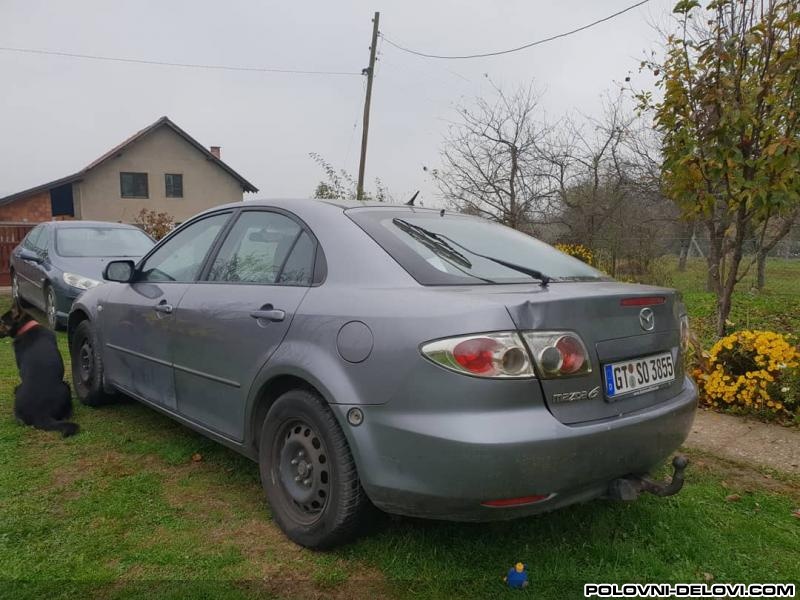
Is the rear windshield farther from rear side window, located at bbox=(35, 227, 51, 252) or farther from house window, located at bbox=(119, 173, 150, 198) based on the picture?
house window, located at bbox=(119, 173, 150, 198)

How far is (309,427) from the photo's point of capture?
254 cm

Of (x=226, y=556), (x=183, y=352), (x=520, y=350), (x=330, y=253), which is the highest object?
(x=330, y=253)

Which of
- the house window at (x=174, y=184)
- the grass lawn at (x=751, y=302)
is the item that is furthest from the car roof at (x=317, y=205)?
the house window at (x=174, y=184)

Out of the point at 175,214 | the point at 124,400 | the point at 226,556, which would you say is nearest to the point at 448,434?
the point at 226,556

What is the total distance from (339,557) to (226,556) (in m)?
0.49

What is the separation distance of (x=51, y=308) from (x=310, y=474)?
679cm

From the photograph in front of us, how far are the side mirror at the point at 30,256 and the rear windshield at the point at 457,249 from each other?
7.10 m

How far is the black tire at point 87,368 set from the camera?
4.35 metres

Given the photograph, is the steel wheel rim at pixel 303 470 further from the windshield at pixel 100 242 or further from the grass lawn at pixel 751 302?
the windshield at pixel 100 242

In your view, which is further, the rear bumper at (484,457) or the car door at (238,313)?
the car door at (238,313)

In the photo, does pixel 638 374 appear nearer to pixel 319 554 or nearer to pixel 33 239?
pixel 319 554

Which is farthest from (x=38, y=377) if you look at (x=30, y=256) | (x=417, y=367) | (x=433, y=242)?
(x=30, y=256)

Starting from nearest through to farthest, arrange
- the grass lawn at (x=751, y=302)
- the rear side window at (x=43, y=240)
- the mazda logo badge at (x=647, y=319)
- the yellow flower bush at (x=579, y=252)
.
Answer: the mazda logo badge at (x=647, y=319) < the grass lawn at (x=751, y=302) < the rear side window at (x=43, y=240) < the yellow flower bush at (x=579, y=252)

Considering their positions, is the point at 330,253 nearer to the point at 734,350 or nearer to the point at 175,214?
the point at 734,350
